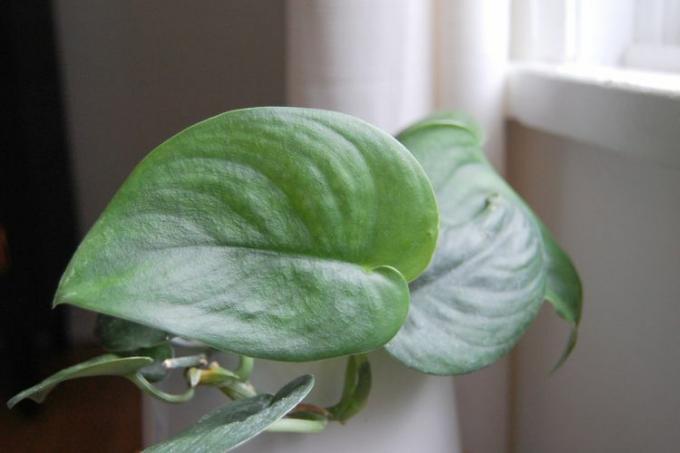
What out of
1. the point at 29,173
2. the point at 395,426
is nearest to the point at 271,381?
the point at 395,426

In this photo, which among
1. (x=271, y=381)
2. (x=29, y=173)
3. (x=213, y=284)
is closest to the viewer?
(x=213, y=284)

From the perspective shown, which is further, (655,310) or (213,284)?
(655,310)

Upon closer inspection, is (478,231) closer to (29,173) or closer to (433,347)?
(433,347)

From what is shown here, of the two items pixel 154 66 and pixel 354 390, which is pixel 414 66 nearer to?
pixel 354 390

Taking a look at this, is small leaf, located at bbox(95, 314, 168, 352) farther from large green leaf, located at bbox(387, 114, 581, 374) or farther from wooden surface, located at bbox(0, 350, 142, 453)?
wooden surface, located at bbox(0, 350, 142, 453)

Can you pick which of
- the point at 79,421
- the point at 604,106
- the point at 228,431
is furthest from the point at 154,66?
the point at 228,431

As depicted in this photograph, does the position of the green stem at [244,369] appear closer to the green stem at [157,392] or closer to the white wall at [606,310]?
the green stem at [157,392]

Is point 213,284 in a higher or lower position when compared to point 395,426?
higher
